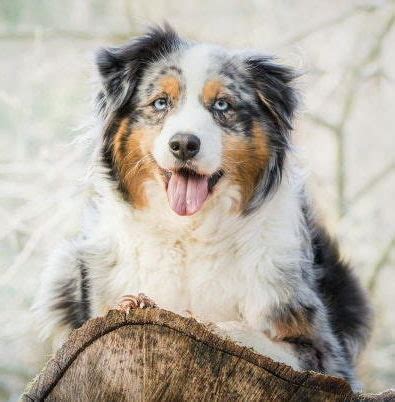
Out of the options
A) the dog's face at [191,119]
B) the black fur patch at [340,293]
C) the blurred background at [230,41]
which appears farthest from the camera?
the blurred background at [230,41]

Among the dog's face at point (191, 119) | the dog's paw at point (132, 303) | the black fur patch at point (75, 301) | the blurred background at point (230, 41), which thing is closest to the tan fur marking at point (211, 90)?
the dog's face at point (191, 119)

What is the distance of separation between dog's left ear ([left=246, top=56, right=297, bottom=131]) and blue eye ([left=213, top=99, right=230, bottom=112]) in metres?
0.21

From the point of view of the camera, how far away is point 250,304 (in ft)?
10.6

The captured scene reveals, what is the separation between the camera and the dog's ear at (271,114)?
3.31 meters

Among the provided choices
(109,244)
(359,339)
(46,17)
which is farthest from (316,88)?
(109,244)

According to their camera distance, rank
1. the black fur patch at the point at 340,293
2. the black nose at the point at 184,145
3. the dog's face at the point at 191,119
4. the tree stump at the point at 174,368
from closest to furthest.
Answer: the tree stump at the point at 174,368
the black nose at the point at 184,145
the dog's face at the point at 191,119
the black fur patch at the point at 340,293

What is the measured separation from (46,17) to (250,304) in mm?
4323

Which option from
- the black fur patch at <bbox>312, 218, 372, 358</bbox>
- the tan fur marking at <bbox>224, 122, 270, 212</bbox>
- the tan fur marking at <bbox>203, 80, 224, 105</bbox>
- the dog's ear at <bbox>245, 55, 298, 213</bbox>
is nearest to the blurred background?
the black fur patch at <bbox>312, 218, 372, 358</bbox>

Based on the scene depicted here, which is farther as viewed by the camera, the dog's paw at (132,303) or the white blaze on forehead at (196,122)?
the white blaze on forehead at (196,122)

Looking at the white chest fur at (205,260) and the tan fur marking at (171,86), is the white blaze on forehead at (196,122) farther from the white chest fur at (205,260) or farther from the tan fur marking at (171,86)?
the white chest fur at (205,260)

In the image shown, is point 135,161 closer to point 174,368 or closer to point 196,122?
point 196,122

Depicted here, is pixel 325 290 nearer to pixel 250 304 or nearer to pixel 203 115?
pixel 250 304

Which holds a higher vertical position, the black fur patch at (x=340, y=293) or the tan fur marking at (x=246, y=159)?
the tan fur marking at (x=246, y=159)

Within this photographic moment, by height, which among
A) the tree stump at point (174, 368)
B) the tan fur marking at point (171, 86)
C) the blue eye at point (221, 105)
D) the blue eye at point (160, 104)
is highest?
the tan fur marking at point (171, 86)
